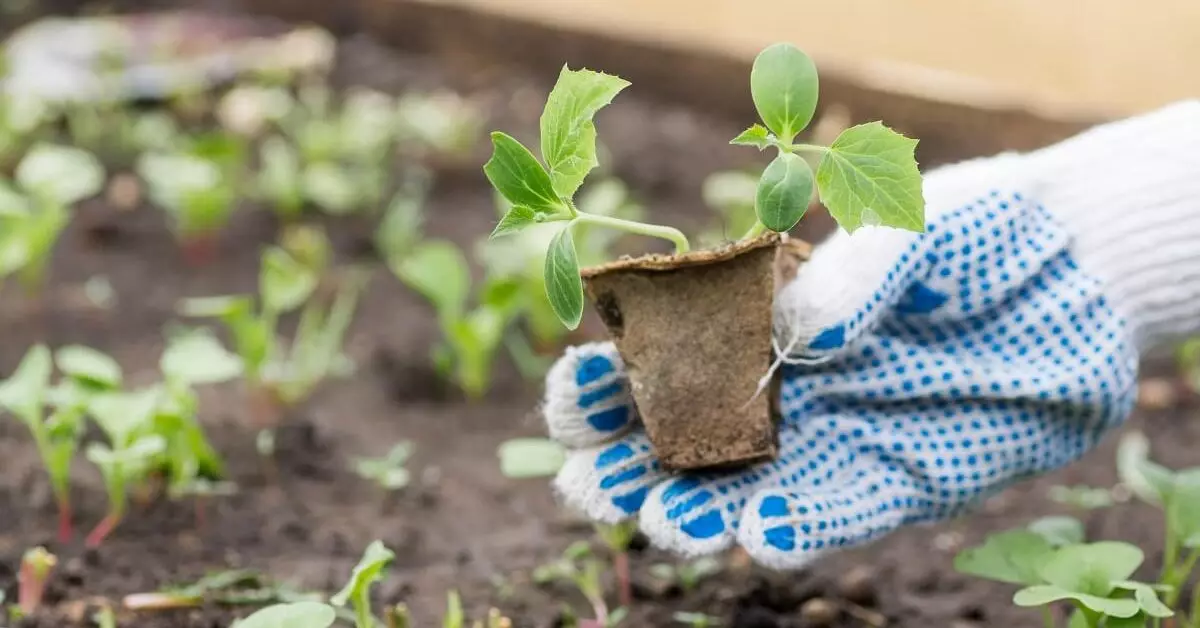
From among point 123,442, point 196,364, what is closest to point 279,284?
point 196,364

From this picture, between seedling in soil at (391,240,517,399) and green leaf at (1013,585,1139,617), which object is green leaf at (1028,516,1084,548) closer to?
green leaf at (1013,585,1139,617)

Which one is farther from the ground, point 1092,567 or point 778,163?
point 778,163

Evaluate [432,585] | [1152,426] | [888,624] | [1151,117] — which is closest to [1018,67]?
[1152,426]

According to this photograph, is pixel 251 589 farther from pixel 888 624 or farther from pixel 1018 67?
pixel 1018 67

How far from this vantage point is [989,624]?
48.4 inches

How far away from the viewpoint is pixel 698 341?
0.92 metres

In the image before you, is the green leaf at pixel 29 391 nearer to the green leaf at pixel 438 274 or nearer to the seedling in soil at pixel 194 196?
the green leaf at pixel 438 274

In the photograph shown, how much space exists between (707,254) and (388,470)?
0.68 m

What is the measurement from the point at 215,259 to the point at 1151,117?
157 cm

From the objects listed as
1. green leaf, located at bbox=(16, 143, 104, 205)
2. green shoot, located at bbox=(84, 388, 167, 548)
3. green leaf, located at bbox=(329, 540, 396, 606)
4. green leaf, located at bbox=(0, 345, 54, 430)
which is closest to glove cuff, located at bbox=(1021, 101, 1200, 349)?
green leaf, located at bbox=(329, 540, 396, 606)

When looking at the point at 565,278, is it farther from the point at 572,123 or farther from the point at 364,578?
the point at 364,578

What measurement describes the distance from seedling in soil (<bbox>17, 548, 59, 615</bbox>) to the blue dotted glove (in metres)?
0.47

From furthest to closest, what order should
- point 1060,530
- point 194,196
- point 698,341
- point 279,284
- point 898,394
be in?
point 194,196 → point 279,284 → point 1060,530 → point 898,394 → point 698,341

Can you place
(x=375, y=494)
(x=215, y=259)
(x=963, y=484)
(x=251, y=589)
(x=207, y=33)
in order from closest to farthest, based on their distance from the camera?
(x=963, y=484), (x=251, y=589), (x=375, y=494), (x=215, y=259), (x=207, y=33)
